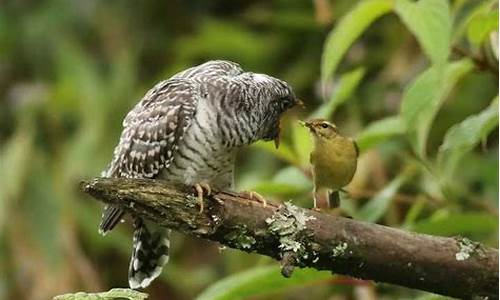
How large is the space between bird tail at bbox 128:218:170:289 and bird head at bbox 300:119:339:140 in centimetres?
57

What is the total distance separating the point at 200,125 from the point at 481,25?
0.53m

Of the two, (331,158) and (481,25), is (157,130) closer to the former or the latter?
(331,158)

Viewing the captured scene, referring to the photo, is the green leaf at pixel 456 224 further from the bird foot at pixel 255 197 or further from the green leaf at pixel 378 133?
the bird foot at pixel 255 197

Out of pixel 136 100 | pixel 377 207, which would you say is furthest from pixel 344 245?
pixel 136 100

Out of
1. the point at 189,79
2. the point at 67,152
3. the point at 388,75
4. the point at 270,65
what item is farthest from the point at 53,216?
the point at 189,79

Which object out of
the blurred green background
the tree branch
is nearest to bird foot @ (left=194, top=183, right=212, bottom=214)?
the tree branch

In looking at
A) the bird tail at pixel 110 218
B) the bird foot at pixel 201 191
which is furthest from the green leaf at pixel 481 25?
the bird tail at pixel 110 218

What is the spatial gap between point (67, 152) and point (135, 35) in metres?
0.61

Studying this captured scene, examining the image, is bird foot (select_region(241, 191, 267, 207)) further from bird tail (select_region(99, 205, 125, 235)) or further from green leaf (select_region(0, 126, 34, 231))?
green leaf (select_region(0, 126, 34, 231))

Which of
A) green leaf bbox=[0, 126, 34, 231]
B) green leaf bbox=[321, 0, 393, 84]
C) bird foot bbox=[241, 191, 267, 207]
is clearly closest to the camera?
bird foot bbox=[241, 191, 267, 207]

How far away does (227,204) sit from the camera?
5.65ft

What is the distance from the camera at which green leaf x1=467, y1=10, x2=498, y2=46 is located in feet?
6.79

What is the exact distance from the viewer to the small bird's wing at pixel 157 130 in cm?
220

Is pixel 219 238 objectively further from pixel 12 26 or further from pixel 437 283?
pixel 12 26
